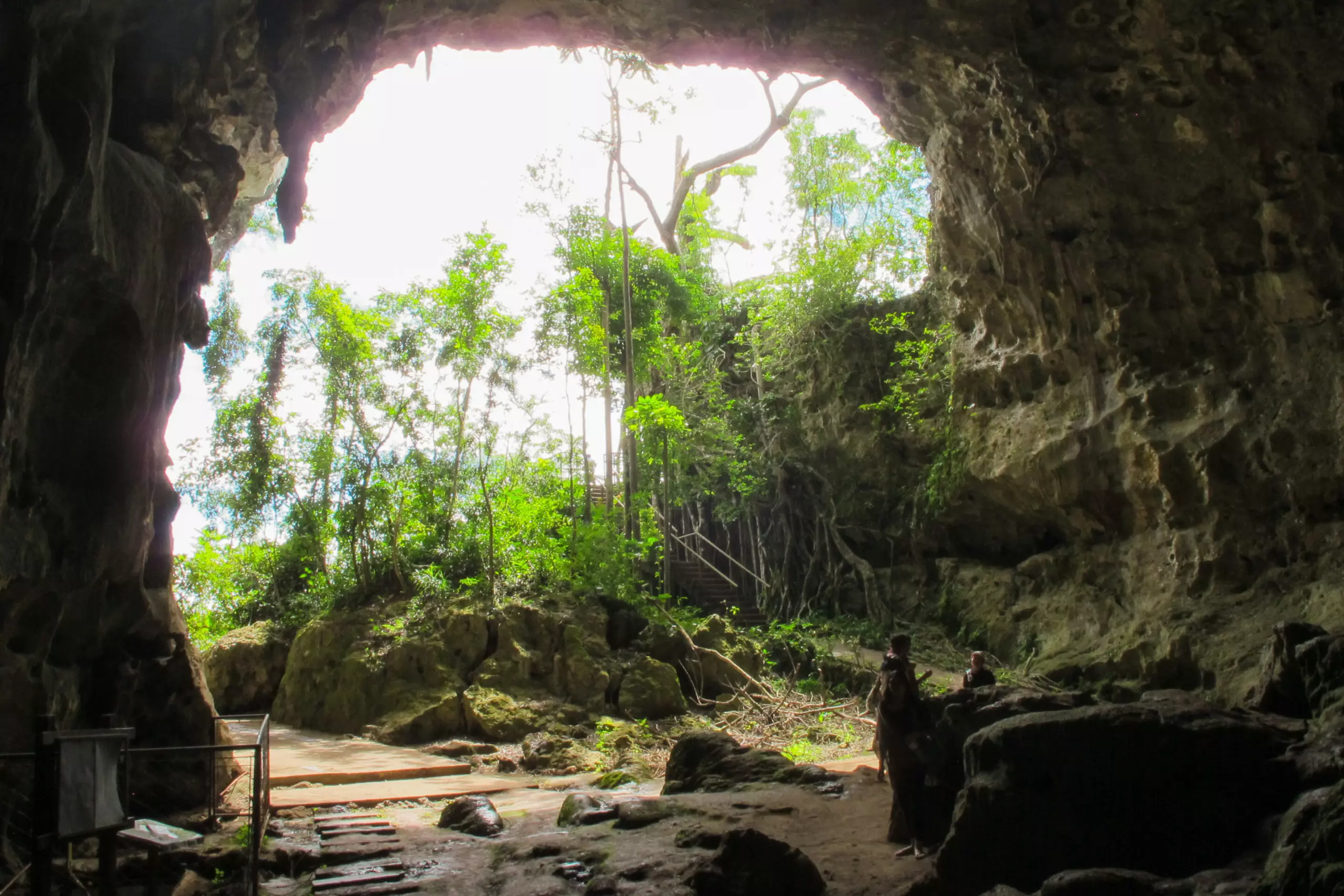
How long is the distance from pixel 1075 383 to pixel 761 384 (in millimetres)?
8912

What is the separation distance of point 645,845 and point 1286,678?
14.6 ft

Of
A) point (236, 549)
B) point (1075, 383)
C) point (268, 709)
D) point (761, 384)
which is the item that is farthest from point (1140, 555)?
point (236, 549)

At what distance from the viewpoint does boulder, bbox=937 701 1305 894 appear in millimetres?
4680

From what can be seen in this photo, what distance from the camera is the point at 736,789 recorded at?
7.98 metres

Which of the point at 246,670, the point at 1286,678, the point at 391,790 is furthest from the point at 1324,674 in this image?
the point at 246,670

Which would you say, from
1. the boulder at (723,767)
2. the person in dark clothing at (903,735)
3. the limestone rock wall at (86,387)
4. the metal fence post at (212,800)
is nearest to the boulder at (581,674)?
the boulder at (723,767)

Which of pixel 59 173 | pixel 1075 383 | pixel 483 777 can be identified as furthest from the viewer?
pixel 1075 383

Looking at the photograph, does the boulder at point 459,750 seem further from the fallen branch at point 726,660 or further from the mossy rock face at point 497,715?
the fallen branch at point 726,660

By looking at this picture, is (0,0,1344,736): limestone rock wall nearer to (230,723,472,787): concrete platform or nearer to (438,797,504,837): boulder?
(230,723,472,787): concrete platform

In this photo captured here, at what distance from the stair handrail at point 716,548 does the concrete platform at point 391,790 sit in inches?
315

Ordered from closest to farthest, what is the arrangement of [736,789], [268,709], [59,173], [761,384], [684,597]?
[59,173], [736,789], [268,709], [684,597], [761,384]

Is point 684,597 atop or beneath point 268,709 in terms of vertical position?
atop

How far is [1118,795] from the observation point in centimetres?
483

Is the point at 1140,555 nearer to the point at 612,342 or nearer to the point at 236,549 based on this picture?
the point at 612,342
